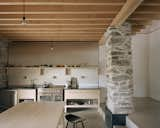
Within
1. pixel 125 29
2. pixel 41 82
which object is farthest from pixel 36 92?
pixel 125 29

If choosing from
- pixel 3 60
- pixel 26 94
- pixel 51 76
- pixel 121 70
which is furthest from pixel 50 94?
pixel 121 70

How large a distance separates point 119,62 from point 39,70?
15.0 ft

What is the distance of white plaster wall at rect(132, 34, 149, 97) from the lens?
32.5 ft

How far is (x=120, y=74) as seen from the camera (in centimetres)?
591

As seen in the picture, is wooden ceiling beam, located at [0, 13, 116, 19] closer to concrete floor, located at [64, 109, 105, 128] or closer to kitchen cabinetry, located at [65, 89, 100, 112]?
concrete floor, located at [64, 109, 105, 128]

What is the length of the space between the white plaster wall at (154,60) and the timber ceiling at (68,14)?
259 centimetres

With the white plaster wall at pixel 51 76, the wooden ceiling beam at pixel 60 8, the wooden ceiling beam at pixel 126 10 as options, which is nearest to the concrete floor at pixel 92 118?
the white plaster wall at pixel 51 76

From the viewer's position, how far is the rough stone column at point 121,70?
5918 millimetres

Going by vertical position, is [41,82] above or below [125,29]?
below

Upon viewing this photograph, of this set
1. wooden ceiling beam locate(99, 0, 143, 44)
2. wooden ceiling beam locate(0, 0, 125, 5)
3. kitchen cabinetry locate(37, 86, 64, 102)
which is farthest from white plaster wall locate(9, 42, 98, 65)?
wooden ceiling beam locate(0, 0, 125, 5)

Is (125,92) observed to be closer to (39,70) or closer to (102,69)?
(102,69)

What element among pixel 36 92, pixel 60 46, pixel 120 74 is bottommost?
pixel 36 92

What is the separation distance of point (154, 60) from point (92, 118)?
141 inches

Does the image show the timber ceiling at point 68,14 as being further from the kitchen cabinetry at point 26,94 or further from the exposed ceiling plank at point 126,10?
the kitchen cabinetry at point 26,94
